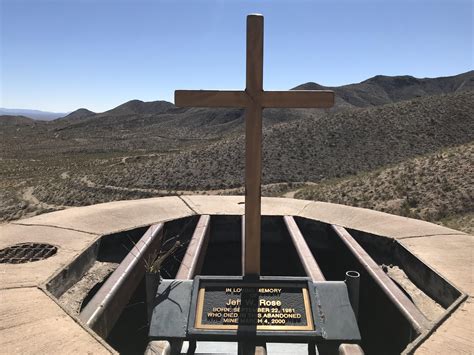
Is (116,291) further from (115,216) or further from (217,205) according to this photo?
(217,205)

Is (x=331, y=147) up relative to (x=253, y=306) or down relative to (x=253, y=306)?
up

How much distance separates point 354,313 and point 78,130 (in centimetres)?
11237

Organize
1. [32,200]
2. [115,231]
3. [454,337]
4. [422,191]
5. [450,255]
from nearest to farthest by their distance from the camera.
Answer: [454,337] < [450,255] < [115,231] < [422,191] < [32,200]

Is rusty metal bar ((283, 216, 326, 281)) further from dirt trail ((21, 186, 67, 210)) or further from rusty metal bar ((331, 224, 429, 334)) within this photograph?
dirt trail ((21, 186, 67, 210))

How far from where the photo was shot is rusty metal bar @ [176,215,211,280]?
20.1 feet

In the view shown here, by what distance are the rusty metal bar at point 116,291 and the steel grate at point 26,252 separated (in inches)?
50.4

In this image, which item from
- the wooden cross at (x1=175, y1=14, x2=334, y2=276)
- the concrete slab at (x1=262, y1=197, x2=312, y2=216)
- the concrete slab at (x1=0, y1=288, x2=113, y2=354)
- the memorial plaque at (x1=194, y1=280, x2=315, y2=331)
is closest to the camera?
the concrete slab at (x1=0, y1=288, x2=113, y2=354)

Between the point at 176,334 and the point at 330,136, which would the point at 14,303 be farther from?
the point at 330,136

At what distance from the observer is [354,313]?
4703 mm

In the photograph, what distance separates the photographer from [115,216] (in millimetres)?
8688

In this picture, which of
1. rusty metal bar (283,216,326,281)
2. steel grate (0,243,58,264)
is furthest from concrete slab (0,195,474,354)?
rusty metal bar (283,216,326,281)

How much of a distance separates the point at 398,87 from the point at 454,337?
158353mm

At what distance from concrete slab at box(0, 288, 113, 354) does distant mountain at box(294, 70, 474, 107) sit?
121 metres

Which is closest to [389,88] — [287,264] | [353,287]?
[287,264]
